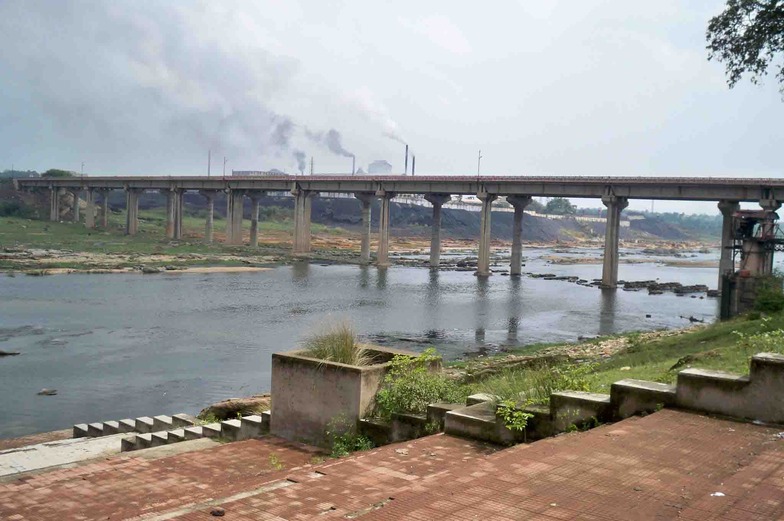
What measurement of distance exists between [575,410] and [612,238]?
63699 millimetres

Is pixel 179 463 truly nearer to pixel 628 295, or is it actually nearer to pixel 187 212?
pixel 628 295

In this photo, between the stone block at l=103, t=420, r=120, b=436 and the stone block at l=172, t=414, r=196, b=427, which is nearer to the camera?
the stone block at l=172, t=414, r=196, b=427

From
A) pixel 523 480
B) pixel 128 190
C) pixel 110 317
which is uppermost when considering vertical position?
pixel 128 190

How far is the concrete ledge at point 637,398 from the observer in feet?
30.6

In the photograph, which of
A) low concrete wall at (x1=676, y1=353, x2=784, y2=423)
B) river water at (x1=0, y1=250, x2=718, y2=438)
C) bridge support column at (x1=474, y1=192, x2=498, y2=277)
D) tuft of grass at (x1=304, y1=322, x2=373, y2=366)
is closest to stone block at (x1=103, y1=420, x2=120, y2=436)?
river water at (x1=0, y1=250, x2=718, y2=438)

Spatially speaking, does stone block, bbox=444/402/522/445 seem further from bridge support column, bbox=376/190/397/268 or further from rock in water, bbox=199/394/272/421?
bridge support column, bbox=376/190/397/268

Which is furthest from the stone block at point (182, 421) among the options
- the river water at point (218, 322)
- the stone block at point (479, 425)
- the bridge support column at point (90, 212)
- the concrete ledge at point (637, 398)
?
the bridge support column at point (90, 212)

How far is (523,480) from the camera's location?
6.75m

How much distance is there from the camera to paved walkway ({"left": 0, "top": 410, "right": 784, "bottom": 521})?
6047mm

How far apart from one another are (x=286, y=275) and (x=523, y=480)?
2519 inches

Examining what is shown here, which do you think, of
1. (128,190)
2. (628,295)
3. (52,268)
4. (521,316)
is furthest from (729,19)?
(128,190)

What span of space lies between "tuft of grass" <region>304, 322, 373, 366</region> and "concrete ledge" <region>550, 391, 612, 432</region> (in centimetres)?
358

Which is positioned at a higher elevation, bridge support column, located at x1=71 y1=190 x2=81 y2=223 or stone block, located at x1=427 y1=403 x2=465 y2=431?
bridge support column, located at x1=71 y1=190 x2=81 y2=223

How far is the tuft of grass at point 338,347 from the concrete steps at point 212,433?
1.46 m
